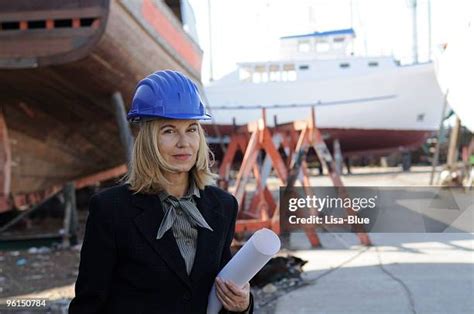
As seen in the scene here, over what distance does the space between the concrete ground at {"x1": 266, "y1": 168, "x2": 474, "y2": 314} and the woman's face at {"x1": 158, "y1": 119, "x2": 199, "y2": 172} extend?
3074mm

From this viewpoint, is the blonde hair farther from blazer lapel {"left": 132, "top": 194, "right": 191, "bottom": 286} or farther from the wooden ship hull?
the wooden ship hull

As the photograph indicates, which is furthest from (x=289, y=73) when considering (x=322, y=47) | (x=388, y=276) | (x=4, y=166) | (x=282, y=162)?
(x=388, y=276)

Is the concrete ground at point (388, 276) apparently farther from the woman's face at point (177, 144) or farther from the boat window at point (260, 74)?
the boat window at point (260, 74)

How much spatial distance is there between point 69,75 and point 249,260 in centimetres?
587

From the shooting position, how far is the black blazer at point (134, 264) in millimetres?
1297

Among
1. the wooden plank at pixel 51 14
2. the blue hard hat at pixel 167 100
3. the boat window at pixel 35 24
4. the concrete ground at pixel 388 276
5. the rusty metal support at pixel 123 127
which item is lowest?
the concrete ground at pixel 388 276

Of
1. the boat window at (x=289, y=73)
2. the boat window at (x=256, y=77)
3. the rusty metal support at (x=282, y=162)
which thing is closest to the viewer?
the rusty metal support at (x=282, y=162)

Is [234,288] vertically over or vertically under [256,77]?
under

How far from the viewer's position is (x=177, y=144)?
137cm

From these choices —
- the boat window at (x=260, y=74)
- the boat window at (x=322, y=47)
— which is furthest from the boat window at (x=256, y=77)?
the boat window at (x=322, y=47)

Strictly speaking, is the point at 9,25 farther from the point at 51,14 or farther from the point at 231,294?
the point at 231,294

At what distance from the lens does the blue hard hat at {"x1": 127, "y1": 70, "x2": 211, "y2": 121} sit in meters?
1.35

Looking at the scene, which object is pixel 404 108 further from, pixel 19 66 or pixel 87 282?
pixel 87 282

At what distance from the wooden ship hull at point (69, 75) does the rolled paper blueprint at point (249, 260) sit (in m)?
5.32
